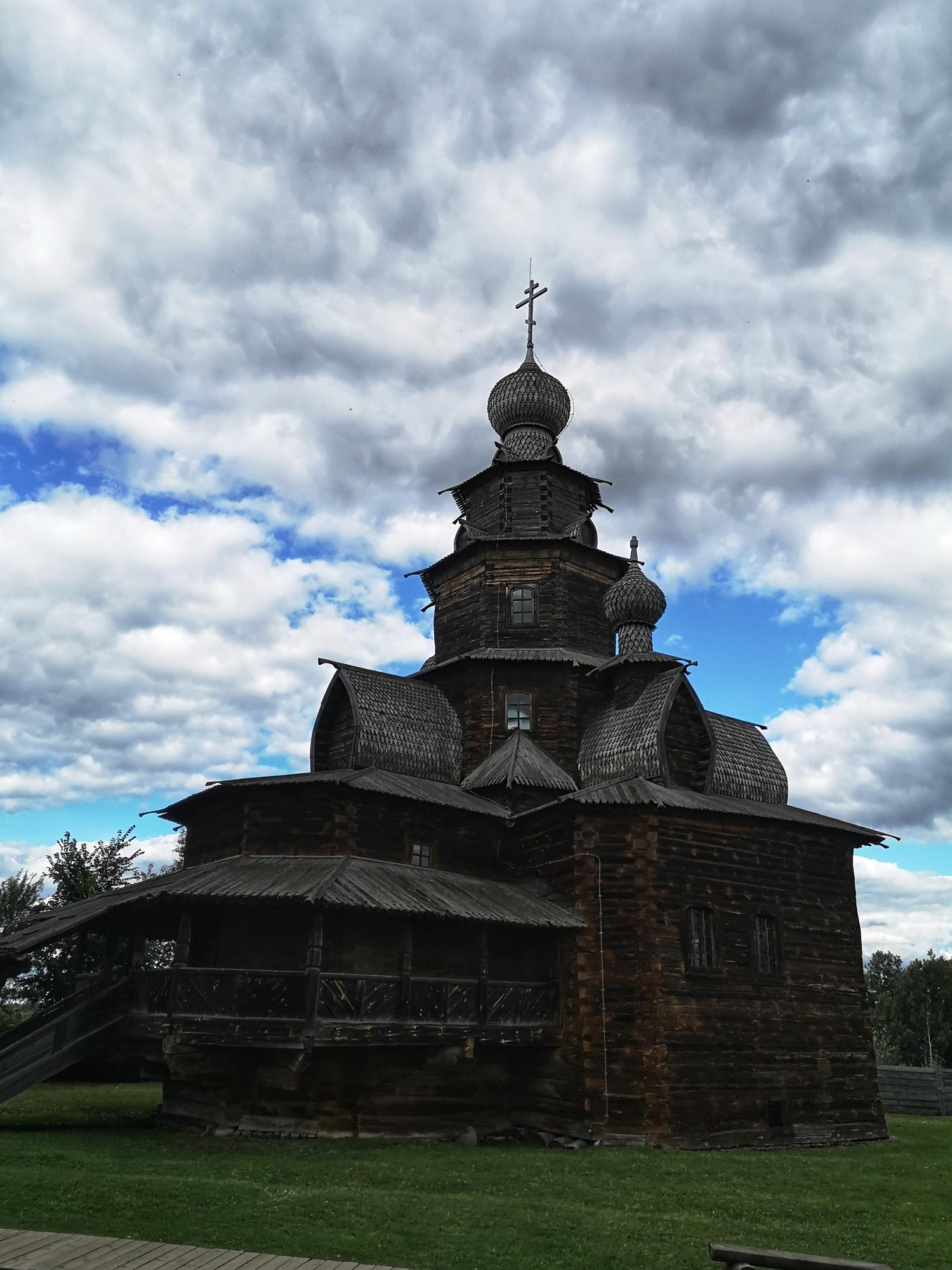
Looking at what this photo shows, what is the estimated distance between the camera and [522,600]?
84.1ft

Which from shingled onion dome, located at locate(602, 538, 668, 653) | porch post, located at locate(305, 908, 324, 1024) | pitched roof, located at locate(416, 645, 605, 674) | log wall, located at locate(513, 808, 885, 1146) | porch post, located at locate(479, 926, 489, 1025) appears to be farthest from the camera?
shingled onion dome, located at locate(602, 538, 668, 653)

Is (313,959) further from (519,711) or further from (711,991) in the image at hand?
(519,711)

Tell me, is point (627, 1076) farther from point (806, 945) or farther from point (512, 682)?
point (512, 682)

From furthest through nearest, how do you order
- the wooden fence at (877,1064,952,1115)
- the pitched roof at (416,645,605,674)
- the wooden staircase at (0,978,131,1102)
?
1. the wooden fence at (877,1064,952,1115)
2. the pitched roof at (416,645,605,674)
3. the wooden staircase at (0,978,131,1102)

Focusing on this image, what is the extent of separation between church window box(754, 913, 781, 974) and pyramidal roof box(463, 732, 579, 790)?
4.83m

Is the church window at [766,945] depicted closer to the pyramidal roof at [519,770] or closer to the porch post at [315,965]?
the pyramidal roof at [519,770]

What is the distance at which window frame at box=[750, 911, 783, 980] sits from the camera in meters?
19.8

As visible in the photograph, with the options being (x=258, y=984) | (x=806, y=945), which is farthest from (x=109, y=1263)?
(x=806, y=945)

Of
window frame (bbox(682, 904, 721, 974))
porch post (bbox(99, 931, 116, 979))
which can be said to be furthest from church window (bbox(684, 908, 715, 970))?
porch post (bbox(99, 931, 116, 979))

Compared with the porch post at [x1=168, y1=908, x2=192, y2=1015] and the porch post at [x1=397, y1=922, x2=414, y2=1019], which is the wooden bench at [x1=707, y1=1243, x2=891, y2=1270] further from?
the porch post at [x1=168, y1=908, x2=192, y2=1015]

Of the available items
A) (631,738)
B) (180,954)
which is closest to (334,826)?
(180,954)

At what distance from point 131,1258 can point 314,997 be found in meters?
8.09

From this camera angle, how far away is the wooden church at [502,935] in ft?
54.5

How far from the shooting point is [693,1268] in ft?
30.8
